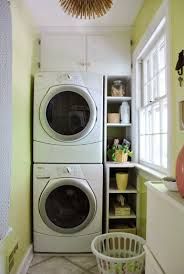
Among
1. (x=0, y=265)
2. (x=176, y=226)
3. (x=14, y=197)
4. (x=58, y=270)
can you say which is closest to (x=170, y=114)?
(x=176, y=226)

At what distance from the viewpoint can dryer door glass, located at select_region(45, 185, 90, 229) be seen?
2465 millimetres

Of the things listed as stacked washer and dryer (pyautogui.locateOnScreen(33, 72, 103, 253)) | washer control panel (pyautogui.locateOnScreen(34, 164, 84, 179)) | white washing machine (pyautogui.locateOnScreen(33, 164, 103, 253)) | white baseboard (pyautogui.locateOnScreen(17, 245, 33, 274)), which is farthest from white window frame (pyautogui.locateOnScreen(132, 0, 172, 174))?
white baseboard (pyautogui.locateOnScreen(17, 245, 33, 274))

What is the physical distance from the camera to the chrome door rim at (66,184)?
7.94 feet

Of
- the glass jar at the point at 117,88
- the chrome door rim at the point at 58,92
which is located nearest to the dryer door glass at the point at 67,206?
the chrome door rim at the point at 58,92

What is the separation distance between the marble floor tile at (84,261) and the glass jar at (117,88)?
1.77 meters

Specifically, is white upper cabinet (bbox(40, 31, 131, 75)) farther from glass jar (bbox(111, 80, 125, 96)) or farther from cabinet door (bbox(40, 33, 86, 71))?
glass jar (bbox(111, 80, 125, 96))

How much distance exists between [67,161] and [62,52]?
1234 mm

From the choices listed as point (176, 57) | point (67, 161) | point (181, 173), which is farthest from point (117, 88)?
point (181, 173)

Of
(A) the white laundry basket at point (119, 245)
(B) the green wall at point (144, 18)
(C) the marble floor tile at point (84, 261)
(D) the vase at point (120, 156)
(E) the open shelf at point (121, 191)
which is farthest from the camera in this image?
(D) the vase at point (120, 156)

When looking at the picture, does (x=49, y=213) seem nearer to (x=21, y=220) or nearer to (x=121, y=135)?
(x=21, y=220)

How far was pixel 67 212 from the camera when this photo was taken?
2.50 metres

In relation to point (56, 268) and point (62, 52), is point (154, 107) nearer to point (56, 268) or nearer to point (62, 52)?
point (62, 52)

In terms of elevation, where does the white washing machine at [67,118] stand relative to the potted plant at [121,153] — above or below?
above

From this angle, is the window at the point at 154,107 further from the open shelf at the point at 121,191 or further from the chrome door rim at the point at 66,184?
the chrome door rim at the point at 66,184
